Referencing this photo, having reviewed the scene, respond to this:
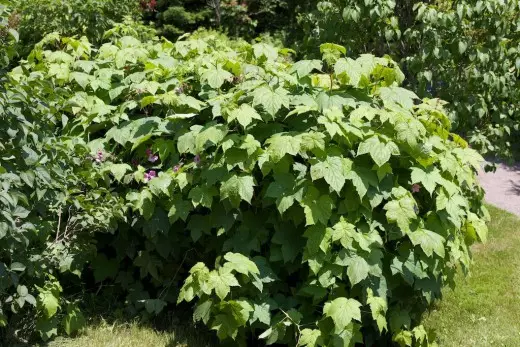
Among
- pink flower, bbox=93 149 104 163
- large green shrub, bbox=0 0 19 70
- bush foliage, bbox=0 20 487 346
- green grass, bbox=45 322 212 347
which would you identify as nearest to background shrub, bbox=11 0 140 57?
bush foliage, bbox=0 20 487 346

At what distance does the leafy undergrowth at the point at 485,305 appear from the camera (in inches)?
164

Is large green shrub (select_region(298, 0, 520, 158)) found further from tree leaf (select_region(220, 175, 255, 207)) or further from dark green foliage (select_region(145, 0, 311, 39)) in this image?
dark green foliage (select_region(145, 0, 311, 39))

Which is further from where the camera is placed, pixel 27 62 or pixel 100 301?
pixel 27 62

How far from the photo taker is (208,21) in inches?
480

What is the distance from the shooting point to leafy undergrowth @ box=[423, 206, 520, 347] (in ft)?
13.7

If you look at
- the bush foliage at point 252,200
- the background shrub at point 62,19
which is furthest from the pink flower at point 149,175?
the background shrub at point 62,19

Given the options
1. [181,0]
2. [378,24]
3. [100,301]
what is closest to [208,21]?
[181,0]

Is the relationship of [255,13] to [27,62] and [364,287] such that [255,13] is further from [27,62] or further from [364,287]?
[364,287]

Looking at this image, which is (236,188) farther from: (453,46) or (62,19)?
(62,19)

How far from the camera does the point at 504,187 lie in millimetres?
7887

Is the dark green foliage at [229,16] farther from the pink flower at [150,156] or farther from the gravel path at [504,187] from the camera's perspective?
the pink flower at [150,156]

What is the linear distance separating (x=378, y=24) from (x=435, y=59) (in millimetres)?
571

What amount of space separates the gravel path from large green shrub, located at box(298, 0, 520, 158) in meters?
1.69

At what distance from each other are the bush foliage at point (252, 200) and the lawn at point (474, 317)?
175 mm
